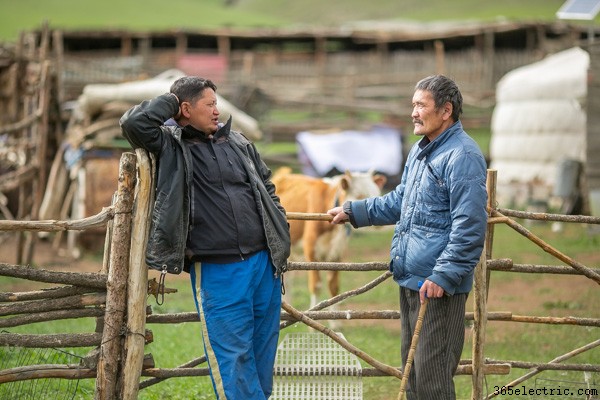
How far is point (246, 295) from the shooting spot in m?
4.52

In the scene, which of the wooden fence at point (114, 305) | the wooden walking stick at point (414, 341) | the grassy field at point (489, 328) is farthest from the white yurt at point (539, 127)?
the wooden walking stick at point (414, 341)

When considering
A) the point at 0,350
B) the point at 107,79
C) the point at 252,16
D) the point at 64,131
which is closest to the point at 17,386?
the point at 0,350

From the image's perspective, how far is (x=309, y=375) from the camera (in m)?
5.64

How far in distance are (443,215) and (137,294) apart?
5.77ft

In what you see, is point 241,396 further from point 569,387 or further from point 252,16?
point 252,16

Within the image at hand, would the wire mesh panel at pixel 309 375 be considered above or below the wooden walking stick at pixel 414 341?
below

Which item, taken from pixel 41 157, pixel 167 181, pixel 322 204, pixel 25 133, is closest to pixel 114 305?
pixel 167 181

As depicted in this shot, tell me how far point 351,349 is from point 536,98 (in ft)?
48.8

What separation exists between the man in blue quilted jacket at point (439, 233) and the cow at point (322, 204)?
3.99 meters

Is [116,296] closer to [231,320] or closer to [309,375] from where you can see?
[231,320]

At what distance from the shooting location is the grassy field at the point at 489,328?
666 cm

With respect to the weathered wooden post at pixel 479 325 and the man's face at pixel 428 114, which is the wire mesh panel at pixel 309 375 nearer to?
the weathered wooden post at pixel 479 325

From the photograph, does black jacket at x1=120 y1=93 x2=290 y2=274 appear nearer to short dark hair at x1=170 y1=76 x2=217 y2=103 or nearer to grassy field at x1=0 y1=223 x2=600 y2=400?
short dark hair at x1=170 y1=76 x2=217 y2=103

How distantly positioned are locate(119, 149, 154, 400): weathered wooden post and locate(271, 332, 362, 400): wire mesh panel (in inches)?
42.7
